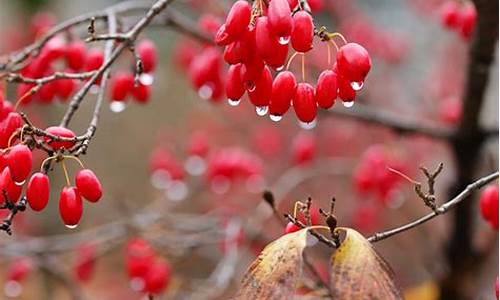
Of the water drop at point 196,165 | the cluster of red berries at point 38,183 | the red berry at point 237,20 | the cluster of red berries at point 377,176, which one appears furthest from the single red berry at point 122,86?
the water drop at point 196,165

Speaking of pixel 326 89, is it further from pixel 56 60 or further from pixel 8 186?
pixel 56 60

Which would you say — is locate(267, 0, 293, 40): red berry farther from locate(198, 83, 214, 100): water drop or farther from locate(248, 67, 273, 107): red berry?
locate(198, 83, 214, 100): water drop

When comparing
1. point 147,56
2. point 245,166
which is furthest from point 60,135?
point 245,166

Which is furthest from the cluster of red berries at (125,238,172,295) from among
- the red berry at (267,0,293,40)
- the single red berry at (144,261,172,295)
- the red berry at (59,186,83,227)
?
the red berry at (267,0,293,40)

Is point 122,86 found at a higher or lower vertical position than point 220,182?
lower

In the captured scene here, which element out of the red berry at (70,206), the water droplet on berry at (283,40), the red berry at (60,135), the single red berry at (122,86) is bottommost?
the red berry at (70,206)

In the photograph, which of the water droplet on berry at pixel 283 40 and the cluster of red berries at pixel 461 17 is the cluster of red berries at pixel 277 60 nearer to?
the water droplet on berry at pixel 283 40
